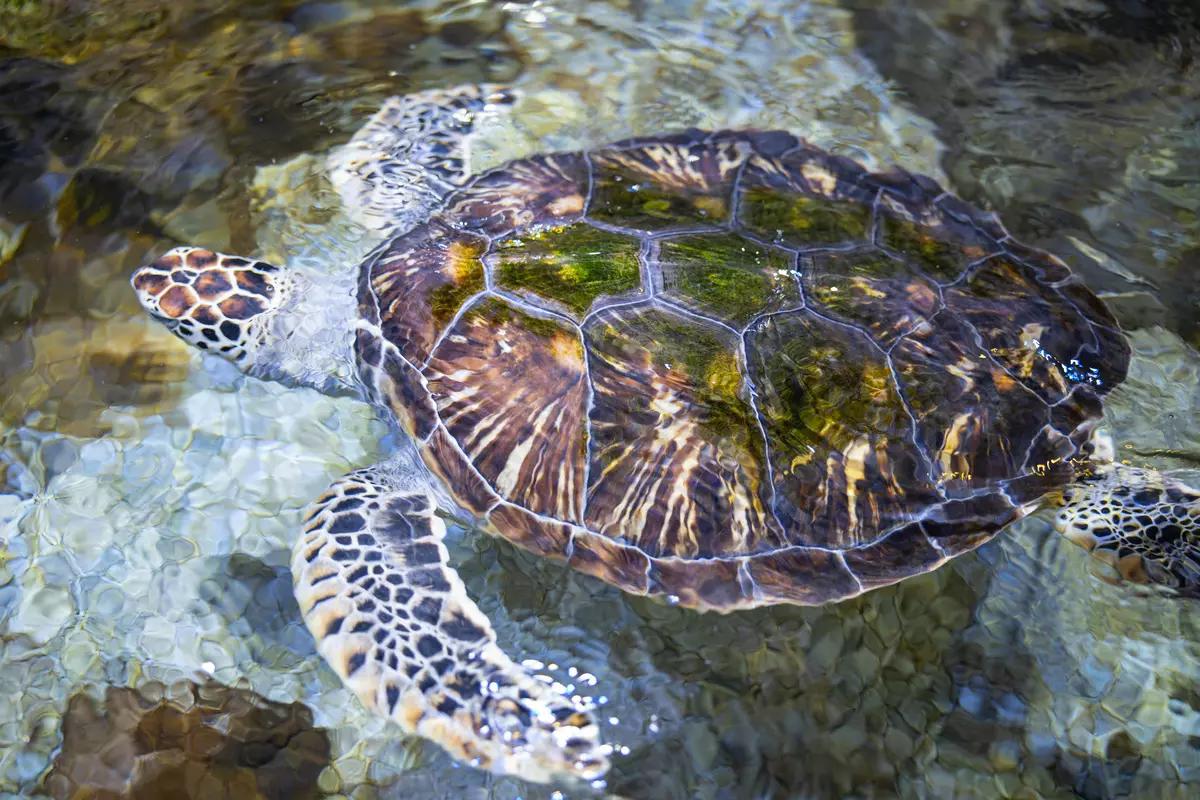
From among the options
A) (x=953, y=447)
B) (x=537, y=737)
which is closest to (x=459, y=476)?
(x=537, y=737)

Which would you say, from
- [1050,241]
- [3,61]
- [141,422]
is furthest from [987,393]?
[3,61]

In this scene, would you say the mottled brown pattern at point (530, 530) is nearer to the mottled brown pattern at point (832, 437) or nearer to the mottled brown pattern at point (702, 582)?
the mottled brown pattern at point (702, 582)

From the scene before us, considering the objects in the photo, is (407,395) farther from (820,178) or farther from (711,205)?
(820,178)

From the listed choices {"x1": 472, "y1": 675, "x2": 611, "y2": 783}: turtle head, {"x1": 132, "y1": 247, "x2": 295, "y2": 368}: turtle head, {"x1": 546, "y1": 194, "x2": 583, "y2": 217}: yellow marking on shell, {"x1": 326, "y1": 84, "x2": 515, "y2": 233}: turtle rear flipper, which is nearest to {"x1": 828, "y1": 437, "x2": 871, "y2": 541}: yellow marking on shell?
{"x1": 472, "y1": 675, "x2": 611, "y2": 783}: turtle head

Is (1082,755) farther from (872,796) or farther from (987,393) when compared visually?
(987,393)

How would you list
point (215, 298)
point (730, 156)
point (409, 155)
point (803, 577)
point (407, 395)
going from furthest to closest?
point (409, 155) → point (730, 156) → point (215, 298) → point (407, 395) → point (803, 577)

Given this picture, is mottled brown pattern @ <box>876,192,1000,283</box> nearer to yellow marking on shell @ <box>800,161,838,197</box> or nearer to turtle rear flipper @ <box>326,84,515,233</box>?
yellow marking on shell @ <box>800,161,838,197</box>
